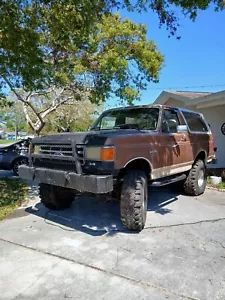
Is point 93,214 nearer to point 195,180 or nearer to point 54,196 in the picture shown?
point 54,196

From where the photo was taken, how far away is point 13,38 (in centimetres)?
749

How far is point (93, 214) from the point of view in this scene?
22.2 ft

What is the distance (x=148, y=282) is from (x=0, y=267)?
1.82 metres

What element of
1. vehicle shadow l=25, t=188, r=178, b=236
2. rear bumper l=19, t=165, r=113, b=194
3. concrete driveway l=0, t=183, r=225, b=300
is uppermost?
rear bumper l=19, t=165, r=113, b=194

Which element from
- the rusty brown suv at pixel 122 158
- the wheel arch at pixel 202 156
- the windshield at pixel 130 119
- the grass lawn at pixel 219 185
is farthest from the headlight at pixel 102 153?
the grass lawn at pixel 219 185

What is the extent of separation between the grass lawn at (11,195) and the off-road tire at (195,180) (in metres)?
→ 3.83

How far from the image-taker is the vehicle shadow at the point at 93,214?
5.93 metres

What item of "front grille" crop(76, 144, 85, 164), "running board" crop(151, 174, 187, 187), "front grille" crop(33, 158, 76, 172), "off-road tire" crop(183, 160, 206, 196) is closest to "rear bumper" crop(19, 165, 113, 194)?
"front grille" crop(33, 158, 76, 172)

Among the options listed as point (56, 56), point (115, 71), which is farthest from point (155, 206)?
point (115, 71)

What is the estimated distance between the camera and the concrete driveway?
3787 mm

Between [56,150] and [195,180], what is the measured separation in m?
3.79

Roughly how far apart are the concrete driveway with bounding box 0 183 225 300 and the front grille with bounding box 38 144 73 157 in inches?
49.4

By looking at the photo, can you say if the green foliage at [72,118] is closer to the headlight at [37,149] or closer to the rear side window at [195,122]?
the rear side window at [195,122]

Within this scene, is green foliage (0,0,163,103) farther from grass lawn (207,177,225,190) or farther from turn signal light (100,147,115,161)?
grass lawn (207,177,225,190)
